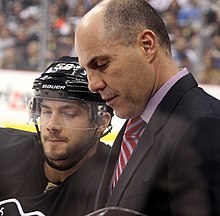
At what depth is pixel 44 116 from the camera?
1.67m

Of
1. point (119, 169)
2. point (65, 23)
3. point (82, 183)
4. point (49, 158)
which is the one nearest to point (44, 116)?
point (49, 158)

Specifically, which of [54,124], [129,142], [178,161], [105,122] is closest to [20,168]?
[54,124]

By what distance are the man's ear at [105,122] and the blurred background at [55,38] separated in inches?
73.6

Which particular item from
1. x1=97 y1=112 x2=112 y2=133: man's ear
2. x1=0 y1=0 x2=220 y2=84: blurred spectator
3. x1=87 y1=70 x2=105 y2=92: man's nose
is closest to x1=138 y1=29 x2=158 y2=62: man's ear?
x1=87 y1=70 x2=105 y2=92: man's nose

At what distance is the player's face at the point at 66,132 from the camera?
162cm

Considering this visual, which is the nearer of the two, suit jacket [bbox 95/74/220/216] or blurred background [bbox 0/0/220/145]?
suit jacket [bbox 95/74/220/216]

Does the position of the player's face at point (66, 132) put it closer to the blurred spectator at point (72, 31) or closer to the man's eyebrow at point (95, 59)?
the man's eyebrow at point (95, 59)

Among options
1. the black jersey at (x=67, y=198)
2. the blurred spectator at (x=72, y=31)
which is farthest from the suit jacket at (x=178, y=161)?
the blurred spectator at (x=72, y=31)

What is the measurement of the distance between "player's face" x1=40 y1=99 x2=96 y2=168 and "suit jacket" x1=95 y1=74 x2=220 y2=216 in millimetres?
529

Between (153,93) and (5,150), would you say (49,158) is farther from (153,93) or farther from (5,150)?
(153,93)

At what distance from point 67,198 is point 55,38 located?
3051 mm

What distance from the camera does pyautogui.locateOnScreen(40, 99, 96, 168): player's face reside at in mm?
1619

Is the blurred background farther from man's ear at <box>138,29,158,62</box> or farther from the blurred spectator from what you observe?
man's ear at <box>138,29,158,62</box>

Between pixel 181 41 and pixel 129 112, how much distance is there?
2.77 meters
